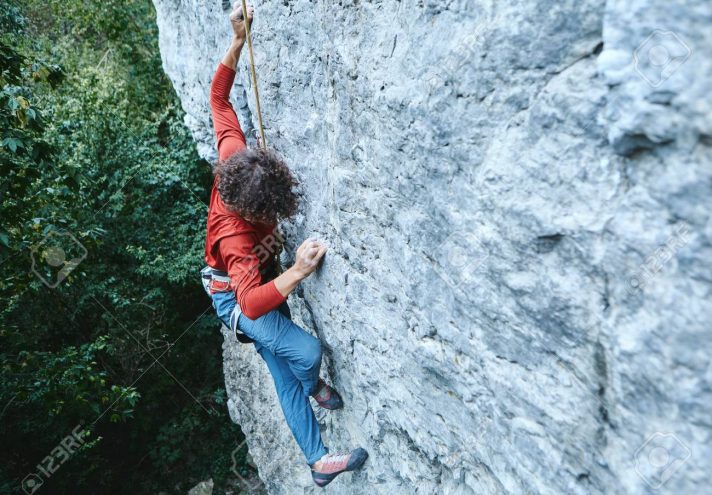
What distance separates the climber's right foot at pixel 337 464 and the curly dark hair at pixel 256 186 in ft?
5.15

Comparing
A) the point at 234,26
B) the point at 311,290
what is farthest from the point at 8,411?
the point at 234,26

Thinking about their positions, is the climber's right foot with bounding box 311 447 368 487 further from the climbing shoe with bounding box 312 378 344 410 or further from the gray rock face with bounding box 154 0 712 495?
the climbing shoe with bounding box 312 378 344 410

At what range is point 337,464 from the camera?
331 cm

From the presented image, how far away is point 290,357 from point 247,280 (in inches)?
26.5

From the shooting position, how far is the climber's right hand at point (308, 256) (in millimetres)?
2859

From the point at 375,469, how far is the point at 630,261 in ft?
7.76

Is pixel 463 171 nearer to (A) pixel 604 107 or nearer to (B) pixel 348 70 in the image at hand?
(A) pixel 604 107

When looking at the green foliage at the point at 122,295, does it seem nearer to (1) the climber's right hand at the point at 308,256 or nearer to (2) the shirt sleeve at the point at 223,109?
(2) the shirt sleeve at the point at 223,109

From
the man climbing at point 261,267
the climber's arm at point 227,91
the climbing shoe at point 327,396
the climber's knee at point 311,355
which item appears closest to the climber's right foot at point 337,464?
the man climbing at point 261,267

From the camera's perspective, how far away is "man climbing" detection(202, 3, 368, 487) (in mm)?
2768

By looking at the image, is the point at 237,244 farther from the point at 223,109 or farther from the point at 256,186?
the point at 223,109

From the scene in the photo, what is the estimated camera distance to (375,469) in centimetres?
325

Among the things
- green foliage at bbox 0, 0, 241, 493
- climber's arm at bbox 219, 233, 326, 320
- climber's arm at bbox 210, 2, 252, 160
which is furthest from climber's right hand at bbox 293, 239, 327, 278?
green foliage at bbox 0, 0, 241, 493

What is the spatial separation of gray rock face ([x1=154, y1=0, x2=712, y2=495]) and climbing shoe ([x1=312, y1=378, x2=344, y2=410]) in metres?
0.24
